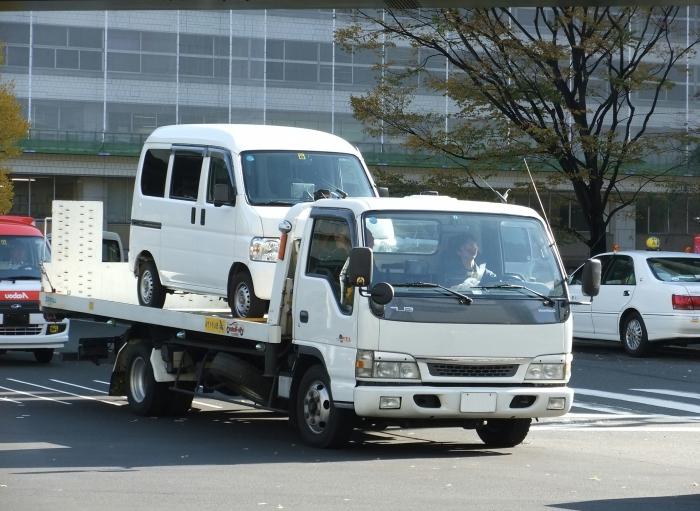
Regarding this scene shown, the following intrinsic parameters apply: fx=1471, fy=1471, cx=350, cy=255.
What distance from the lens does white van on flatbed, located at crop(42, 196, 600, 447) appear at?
11.8 meters

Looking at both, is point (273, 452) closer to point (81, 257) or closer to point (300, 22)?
point (81, 257)

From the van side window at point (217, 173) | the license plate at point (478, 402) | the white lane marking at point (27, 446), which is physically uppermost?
the van side window at point (217, 173)

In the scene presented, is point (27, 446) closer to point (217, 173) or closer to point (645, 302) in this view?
point (217, 173)

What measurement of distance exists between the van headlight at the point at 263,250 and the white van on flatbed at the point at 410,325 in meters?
0.90

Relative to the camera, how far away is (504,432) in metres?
13.0

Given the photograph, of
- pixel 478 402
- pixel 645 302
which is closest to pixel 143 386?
pixel 478 402

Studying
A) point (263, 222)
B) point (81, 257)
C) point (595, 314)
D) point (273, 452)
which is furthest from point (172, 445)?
point (595, 314)

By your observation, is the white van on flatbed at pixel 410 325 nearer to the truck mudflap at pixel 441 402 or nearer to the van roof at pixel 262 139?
the truck mudflap at pixel 441 402

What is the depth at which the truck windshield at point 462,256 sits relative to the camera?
12062 mm

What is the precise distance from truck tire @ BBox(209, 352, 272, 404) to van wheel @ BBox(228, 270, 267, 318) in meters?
0.49

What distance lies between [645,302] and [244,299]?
11573 millimetres

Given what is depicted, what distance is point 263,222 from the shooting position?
14250mm

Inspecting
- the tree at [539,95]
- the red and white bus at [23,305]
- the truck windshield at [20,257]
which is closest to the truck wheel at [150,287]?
the red and white bus at [23,305]

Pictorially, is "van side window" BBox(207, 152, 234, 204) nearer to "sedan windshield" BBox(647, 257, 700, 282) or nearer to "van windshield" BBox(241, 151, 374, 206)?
"van windshield" BBox(241, 151, 374, 206)
